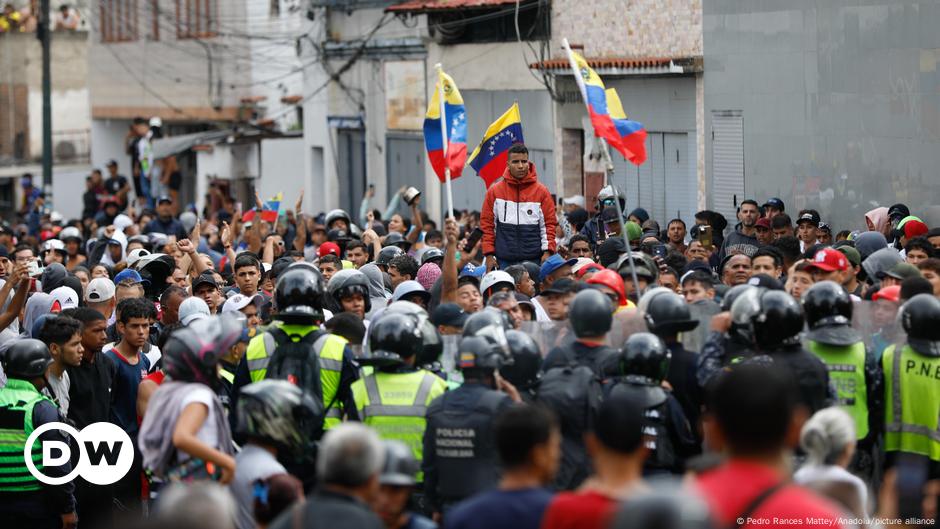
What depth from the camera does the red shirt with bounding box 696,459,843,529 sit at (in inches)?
189

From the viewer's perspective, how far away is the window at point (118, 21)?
148 ft

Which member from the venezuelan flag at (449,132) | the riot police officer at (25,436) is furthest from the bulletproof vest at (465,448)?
the venezuelan flag at (449,132)

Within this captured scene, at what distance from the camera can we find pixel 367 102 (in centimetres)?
3203

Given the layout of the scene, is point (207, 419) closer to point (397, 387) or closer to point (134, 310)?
point (397, 387)

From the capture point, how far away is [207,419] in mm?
7449

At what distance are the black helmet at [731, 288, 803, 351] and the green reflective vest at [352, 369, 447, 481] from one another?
159 cm

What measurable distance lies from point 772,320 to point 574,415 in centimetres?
110

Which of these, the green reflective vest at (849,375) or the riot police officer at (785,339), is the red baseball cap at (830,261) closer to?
the green reflective vest at (849,375)

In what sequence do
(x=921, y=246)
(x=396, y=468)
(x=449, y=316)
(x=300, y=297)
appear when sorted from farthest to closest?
1. (x=921, y=246)
2. (x=449, y=316)
3. (x=300, y=297)
4. (x=396, y=468)

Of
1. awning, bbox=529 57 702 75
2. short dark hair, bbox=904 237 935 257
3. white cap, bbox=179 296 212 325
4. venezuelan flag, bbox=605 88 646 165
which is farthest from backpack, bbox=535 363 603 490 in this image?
awning, bbox=529 57 702 75

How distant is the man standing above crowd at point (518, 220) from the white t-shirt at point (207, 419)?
6.64 meters

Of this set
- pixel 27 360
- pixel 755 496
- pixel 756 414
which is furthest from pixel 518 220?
pixel 755 496

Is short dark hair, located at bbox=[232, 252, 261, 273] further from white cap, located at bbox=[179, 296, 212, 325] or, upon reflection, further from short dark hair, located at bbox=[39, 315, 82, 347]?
short dark hair, located at bbox=[39, 315, 82, 347]

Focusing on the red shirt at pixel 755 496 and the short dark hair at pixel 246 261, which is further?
the short dark hair at pixel 246 261
